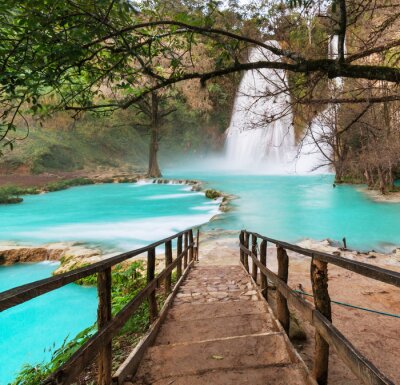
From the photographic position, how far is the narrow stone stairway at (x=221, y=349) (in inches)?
92.7

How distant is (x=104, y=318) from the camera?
2279 millimetres

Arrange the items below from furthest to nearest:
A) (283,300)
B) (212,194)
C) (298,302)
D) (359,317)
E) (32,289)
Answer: (212,194)
(359,317)
(283,300)
(298,302)
(32,289)

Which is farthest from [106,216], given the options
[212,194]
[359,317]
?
[359,317]

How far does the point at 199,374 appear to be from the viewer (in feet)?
7.82

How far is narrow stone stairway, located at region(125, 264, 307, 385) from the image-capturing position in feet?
7.72

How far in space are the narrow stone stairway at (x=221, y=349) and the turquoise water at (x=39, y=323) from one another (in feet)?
11.1

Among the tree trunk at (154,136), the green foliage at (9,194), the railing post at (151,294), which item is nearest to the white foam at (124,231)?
the railing post at (151,294)

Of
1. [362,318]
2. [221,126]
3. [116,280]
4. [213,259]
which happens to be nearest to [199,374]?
[362,318]

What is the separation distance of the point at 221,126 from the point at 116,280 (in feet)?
147

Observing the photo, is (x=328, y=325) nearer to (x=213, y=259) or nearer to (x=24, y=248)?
(x=213, y=259)

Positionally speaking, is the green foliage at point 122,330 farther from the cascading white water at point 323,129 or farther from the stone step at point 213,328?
the cascading white water at point 323,129

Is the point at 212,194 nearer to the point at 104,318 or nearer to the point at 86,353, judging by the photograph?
the point at 104,318

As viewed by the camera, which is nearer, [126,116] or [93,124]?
[126,116]

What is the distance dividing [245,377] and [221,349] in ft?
1.81
